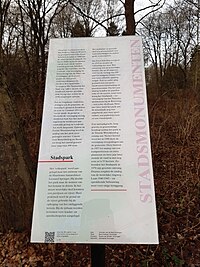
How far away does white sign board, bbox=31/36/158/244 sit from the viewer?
1325 mm

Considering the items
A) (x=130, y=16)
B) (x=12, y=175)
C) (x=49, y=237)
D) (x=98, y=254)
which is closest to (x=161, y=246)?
(x=98, y=254)

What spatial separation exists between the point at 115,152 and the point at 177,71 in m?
17.2

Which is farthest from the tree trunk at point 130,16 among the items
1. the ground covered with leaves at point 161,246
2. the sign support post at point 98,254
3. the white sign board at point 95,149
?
the sign support post at point 98,254

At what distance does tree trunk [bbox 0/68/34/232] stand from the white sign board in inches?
25.7

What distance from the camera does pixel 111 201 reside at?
1352mm

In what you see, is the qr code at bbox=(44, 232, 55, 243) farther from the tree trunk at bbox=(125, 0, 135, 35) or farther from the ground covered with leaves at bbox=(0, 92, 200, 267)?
the tree trunk at bbox=(125, 0, 135, 35)

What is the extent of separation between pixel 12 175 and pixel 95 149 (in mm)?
964

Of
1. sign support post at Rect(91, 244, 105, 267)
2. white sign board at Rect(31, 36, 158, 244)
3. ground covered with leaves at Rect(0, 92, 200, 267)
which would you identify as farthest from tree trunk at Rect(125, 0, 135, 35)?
sign support post at Rect(91, 244, 105, 267)

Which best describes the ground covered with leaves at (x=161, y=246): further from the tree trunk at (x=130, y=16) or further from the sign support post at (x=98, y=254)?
the tree trunk at (x=130, y=16)

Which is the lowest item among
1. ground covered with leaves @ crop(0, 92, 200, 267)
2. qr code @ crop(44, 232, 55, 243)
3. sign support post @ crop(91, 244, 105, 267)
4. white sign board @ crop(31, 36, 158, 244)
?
ground covered with leaves @ crop(0, 92, 200, 267)

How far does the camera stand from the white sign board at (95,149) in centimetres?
A: 133

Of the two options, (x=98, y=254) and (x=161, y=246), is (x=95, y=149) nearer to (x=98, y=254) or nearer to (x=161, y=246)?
(x=98, y=254)

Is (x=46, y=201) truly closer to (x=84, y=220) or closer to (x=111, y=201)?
(x=84, y=220)

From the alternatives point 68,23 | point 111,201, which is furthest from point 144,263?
point 68,23
